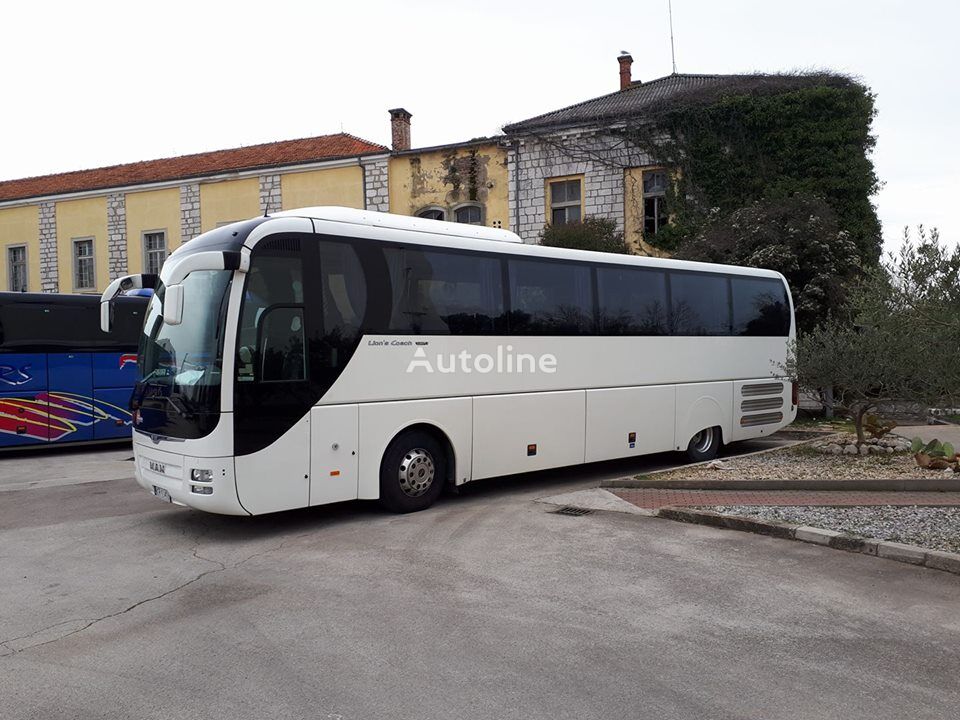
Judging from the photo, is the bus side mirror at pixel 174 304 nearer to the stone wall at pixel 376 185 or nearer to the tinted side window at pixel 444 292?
the tinted side window at pixel 444 292

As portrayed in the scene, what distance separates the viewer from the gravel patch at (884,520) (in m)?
7.38

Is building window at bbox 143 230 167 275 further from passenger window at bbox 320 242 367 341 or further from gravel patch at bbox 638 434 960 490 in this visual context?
gravel patch at bbox 638 434 960 490

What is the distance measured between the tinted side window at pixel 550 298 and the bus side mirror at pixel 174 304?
13.8 ft

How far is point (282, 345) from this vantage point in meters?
8.04

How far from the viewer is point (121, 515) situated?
918 cm

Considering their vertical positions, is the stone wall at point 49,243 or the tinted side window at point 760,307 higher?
the stone wall at point 49,243

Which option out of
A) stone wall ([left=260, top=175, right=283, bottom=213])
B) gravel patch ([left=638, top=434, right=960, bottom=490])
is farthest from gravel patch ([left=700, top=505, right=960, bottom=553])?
stone wall ([left=260, top=175, right=283, bottom=213])

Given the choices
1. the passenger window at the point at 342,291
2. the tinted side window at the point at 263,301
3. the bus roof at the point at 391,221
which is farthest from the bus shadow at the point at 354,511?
the bus roof at the point at 391,221

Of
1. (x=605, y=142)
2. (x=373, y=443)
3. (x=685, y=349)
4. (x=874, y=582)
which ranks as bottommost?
(x=874, y=582)

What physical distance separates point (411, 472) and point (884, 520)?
16.4 feet

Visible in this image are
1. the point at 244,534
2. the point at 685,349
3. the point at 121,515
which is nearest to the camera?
the point at 244,534

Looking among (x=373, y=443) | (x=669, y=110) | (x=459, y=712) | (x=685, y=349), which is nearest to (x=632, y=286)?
(x=685, y=349)

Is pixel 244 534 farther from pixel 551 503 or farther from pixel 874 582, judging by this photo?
pixel 874 582

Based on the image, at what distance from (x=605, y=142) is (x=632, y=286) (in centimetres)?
1567
